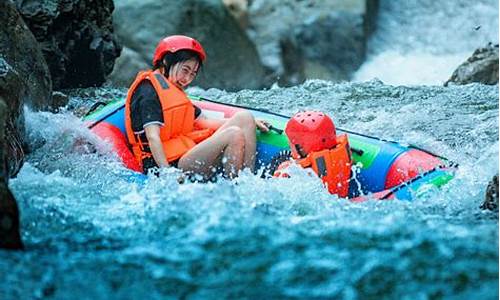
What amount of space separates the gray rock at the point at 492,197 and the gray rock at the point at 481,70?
5174mm

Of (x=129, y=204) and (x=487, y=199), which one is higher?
(x=487, y=199)

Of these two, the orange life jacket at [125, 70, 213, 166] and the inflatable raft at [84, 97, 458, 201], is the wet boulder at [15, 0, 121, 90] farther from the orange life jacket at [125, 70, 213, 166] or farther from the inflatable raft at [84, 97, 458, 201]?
the orange life jacket at [125, 70, 213, 166]

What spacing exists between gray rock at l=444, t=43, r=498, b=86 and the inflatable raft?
420cm

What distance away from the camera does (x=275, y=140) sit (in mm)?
5457

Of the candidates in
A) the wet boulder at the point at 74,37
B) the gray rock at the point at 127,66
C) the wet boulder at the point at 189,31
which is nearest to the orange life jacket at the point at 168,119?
the wet boulder at the point at 74,37

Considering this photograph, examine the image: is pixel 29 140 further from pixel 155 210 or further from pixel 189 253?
pixel 189 253

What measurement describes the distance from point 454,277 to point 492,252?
0.30 metres

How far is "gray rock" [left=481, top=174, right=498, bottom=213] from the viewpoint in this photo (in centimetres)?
414

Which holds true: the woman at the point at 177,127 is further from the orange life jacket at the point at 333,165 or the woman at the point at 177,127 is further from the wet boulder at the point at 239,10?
the wet boulder at the point at 239,10

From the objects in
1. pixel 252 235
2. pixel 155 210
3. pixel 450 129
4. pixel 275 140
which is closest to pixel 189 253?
pixel 252 235

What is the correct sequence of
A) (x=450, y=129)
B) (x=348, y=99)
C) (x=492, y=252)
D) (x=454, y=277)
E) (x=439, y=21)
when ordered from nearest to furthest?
(x=454, y=277)
(x=492, y=252)
(x=450, y=129)
(x=348, y=99)
(x=439, y=21)

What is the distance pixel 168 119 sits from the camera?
5250 mm

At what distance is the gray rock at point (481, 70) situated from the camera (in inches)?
366

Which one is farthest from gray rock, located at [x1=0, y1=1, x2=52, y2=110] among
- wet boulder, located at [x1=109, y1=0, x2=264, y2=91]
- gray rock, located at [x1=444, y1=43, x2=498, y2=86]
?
wet boulder, located at [x1=109, y1=0, x2=264, y2=91]
